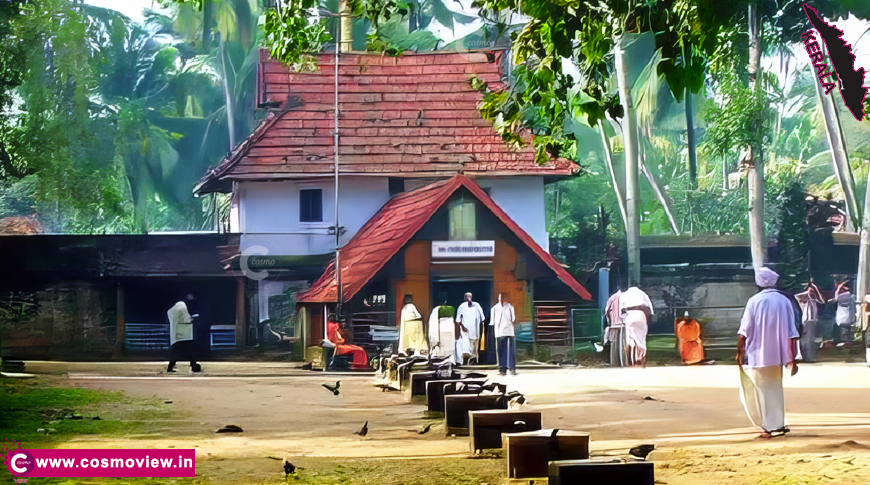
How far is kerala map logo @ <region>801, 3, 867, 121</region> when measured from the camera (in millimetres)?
7391

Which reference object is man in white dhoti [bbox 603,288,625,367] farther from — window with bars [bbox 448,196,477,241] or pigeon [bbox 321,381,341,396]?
pigeon [bbox 321,381,341,396]

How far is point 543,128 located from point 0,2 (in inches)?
155

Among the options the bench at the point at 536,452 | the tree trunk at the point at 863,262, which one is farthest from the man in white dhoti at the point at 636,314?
the bench at the point at 536,452

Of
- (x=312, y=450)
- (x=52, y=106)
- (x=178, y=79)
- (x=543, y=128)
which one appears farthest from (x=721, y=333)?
(x=52, y=106)

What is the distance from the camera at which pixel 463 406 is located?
6.61m

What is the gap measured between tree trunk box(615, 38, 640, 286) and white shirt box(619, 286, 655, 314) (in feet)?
0.18

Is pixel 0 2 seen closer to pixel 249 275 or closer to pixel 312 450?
pixel 249 275

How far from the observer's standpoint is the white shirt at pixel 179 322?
306 inches

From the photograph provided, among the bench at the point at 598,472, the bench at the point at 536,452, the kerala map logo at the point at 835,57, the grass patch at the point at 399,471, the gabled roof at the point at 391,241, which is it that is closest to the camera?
the bench at the point at 598,472

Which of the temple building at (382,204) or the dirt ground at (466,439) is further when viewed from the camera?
the temple building at (382,204)

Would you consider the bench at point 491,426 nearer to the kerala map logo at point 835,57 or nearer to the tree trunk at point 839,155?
the tree trunk at point 839,155

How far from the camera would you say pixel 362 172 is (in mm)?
7770

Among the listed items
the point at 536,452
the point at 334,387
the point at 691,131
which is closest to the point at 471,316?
the point at 334,387

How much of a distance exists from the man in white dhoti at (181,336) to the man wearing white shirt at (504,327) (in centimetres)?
207
